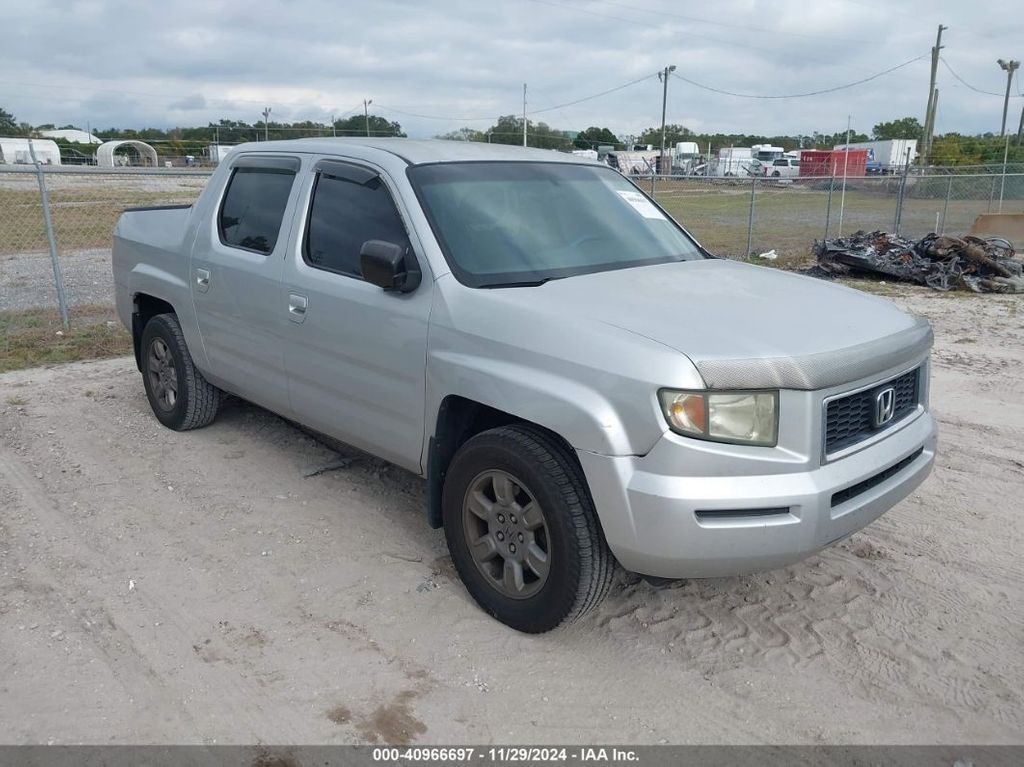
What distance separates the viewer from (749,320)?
3227mm

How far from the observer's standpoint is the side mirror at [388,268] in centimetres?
357

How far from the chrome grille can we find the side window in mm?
1905

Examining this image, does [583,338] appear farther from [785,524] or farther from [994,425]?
[994,425]

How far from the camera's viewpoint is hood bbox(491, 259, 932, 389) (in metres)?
2.91

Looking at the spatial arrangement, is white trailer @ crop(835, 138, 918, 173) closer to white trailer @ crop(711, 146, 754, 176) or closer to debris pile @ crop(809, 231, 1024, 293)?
white trailer @ crop(711, 146, 754, 176)

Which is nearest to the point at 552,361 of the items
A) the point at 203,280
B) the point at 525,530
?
the point at 525,530

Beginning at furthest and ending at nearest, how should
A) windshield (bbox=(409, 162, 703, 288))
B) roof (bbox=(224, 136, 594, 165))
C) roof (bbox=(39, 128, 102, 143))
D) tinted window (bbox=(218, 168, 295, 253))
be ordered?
roof (bbox=(39, 128, 102, 143)), tinted window (bbox=(218, 168, 295, 253)), roof (bbox=(224, 136, 594, 165)), windshield (bbox=(409, 162, 703, 288))

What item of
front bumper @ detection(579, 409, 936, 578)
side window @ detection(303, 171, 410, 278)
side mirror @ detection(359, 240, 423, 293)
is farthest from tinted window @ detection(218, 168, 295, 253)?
front bumper @ detection(579, 409, 936, 578)

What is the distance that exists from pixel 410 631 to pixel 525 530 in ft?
2.21

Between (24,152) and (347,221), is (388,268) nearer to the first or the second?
(347,221)

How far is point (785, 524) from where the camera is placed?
2.91 metres

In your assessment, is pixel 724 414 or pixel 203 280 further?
pixel 203 280

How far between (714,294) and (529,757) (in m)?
1.93

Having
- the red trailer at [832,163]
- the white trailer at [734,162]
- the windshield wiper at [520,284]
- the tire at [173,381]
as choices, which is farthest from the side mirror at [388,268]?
the white trailer at [734,162]
